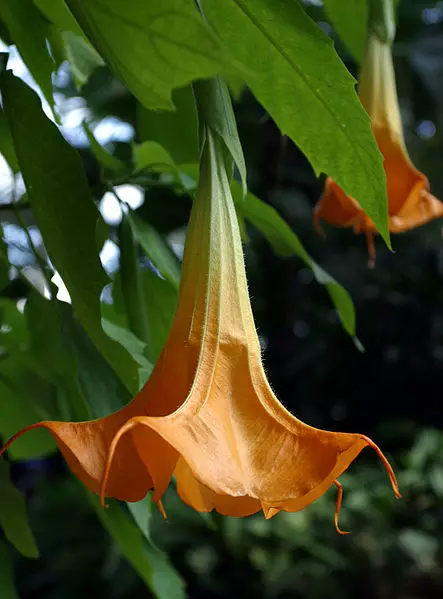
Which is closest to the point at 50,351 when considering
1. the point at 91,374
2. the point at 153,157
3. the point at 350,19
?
the point at 91,374

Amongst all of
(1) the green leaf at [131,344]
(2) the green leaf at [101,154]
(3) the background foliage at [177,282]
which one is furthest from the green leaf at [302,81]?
(2) the green leaf at [101,154]

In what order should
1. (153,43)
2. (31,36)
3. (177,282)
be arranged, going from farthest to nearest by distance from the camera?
1. (177,282)
2. (31,36)
3. (153,43)

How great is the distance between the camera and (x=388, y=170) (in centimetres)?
42

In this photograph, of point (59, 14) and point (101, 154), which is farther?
point (101, 154)

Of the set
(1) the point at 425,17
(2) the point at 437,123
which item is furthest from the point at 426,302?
(1) the point at 425,17

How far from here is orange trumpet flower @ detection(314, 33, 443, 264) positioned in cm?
42

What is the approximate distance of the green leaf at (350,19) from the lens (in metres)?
0.41

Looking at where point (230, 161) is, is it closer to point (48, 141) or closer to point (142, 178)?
point (48, 141)

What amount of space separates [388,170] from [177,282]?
0.46 ft

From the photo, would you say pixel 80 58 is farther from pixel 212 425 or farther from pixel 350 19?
pixel 212 425

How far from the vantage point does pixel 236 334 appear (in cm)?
23

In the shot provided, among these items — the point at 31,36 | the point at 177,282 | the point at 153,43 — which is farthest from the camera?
the point at 177,282

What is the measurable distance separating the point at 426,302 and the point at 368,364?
0.21 m

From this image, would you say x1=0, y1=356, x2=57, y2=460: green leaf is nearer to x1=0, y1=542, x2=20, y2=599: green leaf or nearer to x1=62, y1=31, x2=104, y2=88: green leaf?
x1=0, y1=542, x2=20, y2=599: green leaf
